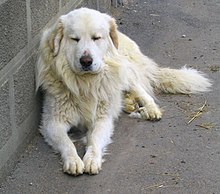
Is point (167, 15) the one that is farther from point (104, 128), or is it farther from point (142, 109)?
point (104, 128)

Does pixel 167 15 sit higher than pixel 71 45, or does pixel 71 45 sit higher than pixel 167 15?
pixel 71 45

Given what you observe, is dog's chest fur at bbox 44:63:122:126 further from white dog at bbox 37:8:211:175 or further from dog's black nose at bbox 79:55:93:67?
dog's black nose at bbox 79:55:93:67

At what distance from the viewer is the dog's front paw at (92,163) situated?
396 cm

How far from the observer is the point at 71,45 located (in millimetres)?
4297

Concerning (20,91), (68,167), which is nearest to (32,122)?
(20,91)

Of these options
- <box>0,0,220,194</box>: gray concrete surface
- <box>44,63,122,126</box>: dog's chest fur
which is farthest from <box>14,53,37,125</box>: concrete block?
<box>0,0,220,194</box>: gray concrete surface

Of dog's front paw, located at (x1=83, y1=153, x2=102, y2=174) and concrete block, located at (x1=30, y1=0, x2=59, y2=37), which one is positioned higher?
A: concrete block, located at (x1=30, y1=0, x2=59, y2=37)

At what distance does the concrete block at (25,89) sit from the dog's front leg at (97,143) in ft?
1.72

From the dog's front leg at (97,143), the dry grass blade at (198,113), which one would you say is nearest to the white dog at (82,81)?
the dog's front leg at (97,143)

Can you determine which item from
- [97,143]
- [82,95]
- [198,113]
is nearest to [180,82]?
[198,113]

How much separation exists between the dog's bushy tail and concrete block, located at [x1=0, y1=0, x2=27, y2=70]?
1652 millimetres

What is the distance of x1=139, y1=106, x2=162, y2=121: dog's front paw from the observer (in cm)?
483

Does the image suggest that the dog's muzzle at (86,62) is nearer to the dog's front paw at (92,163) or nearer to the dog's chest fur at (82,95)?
the dog's chest fur at (82,95)

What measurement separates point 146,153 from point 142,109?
72cm
